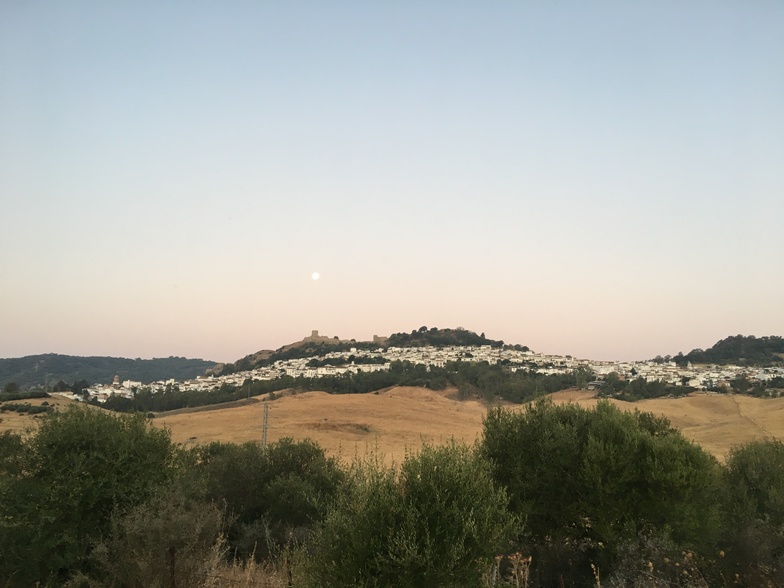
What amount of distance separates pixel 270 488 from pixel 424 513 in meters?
10.9

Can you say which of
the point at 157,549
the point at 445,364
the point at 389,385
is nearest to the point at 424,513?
the point at 157,549

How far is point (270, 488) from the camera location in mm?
19094

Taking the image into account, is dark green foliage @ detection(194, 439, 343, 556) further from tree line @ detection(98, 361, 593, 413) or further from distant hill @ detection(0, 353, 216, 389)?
distant hill @ detection(0, 353, 216, 389)

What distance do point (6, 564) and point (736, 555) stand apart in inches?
771

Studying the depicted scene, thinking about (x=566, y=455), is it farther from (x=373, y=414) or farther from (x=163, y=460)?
(x=373, y=414)

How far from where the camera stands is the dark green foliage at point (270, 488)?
1731cm

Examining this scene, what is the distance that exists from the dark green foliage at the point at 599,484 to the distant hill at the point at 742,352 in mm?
128981

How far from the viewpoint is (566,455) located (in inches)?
658

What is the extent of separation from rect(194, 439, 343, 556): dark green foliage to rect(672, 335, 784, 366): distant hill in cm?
13232

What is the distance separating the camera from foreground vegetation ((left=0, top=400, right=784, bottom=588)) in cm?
997

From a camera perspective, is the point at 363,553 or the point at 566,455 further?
the point at 566,455

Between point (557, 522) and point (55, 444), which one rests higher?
point (55, 444)

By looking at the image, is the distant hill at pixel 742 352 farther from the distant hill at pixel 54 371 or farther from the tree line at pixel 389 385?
the distant hill at pixel 54 371

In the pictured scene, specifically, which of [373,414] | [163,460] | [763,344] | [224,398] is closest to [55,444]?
[163,460]
